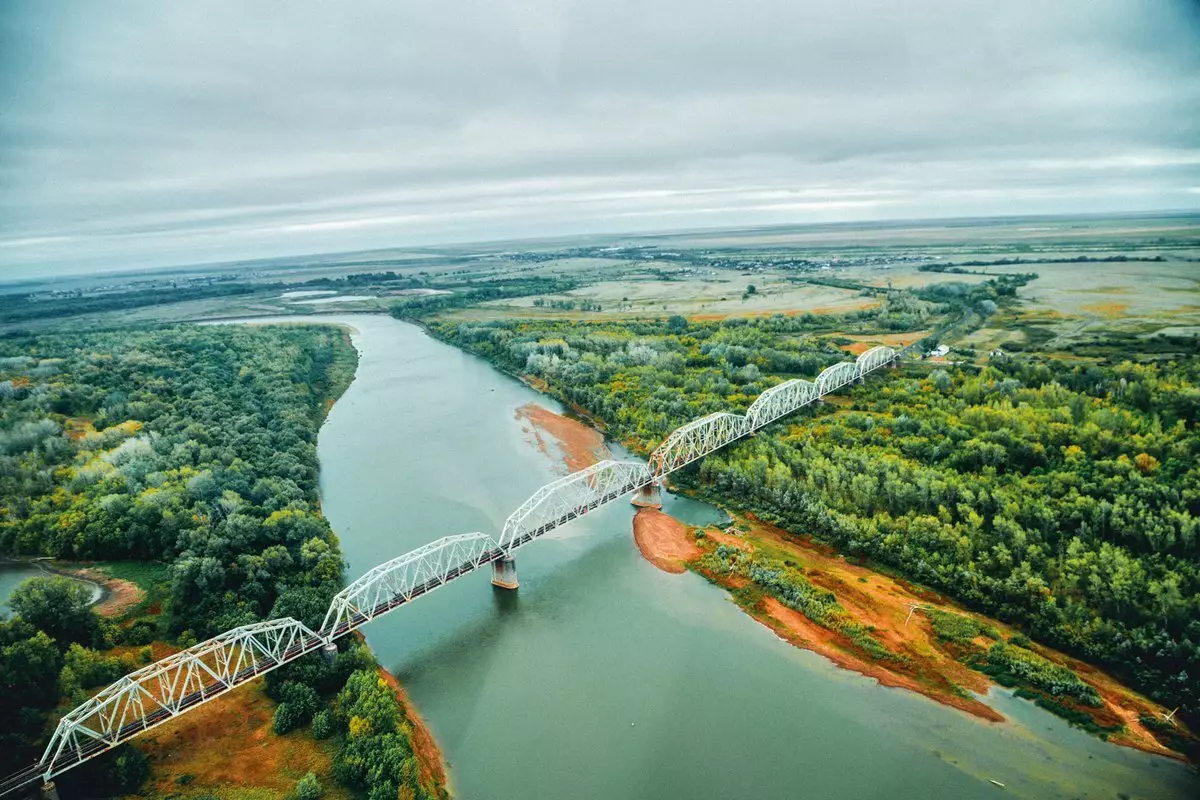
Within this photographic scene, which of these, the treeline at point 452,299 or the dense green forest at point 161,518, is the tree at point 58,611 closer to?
the dense green forest at point 161,518

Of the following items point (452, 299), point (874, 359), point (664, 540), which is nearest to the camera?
point (664, 540)

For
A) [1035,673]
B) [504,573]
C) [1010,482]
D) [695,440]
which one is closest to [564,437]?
[695,440]

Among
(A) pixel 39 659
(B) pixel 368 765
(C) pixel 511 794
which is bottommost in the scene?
(C) pixel 511 794

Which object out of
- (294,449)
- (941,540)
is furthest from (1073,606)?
(294,449)

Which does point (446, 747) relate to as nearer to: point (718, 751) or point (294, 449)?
point (718, 751)

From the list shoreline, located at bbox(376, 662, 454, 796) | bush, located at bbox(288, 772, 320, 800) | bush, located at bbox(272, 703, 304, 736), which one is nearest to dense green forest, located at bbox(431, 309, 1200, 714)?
shoreline, located at bbox(376, 662, 454, 796)

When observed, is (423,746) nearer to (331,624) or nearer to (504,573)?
(331,624)

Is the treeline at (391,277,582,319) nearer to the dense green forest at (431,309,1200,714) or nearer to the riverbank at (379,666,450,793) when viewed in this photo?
the dense green forest at (431,309,1200,714)
